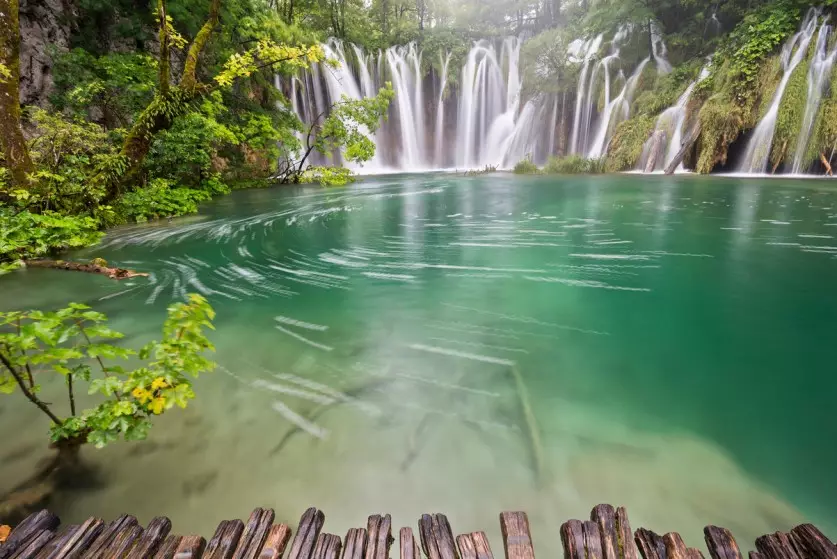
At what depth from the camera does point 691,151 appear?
17.3m

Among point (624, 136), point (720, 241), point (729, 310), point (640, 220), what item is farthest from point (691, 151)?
point (729, 310)

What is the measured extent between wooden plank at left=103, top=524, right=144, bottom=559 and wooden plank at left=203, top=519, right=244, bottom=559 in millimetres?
295

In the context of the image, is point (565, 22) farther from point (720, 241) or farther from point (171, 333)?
point (171, 333)

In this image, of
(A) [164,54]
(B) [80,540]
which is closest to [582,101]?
(A) [164,54]

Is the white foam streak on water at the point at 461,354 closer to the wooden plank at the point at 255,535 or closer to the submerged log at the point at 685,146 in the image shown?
the wooden plank at the point at 255,535

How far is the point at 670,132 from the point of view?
A: 18125mm

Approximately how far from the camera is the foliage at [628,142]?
739 inches

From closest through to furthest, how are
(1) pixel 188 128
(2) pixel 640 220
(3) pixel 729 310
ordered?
1. (3) pixel 729 310
2. (2) pixel 640 220
3. (1) pixel 188 128

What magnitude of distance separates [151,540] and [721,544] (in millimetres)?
2094

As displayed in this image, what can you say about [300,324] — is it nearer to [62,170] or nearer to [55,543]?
[55,543]

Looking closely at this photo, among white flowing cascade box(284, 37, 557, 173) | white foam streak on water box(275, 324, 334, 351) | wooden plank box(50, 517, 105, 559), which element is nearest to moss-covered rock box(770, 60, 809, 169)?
white flowing cascade box(284, 37, 557, 173)

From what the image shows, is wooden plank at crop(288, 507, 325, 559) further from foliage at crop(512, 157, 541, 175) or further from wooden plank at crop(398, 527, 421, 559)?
foliage at crop(512, 157, 541, 175)

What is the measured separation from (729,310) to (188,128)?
12.0m

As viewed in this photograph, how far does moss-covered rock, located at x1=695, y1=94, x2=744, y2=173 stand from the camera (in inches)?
619
